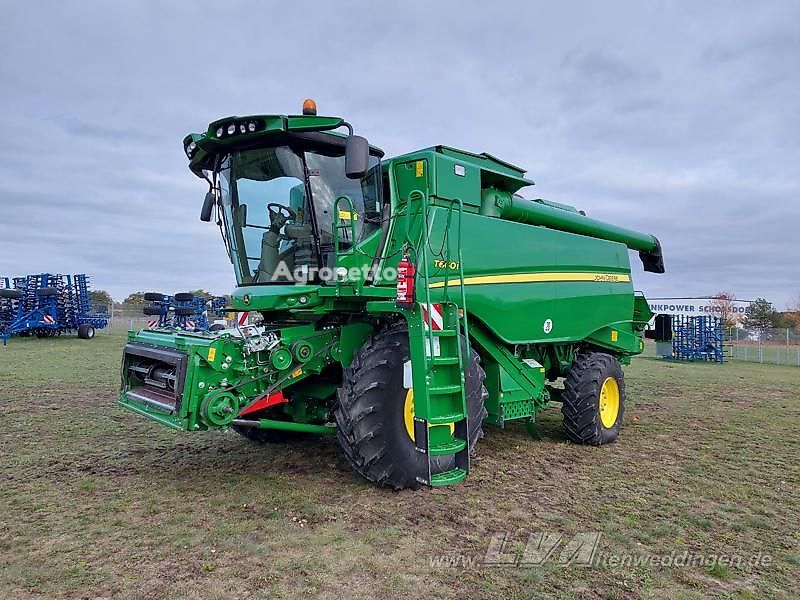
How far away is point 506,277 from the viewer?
223 inches

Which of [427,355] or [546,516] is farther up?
[427,355]

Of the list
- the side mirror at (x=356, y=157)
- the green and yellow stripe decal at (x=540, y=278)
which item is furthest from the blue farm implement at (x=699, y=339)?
the side mirror at (x=356, y=157)

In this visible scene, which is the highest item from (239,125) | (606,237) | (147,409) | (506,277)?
(239,125)

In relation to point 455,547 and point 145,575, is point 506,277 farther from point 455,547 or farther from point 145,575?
point 145,575

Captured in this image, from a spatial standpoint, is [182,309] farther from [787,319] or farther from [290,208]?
[787,319]

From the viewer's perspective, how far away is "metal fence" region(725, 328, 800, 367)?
23391 millimetres

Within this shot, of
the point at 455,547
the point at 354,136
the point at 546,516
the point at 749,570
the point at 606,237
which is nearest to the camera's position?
the point at 749,570

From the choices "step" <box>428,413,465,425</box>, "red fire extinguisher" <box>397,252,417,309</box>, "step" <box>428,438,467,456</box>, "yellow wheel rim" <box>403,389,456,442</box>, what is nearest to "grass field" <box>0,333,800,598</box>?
"step" <box>428,438,467,456</box>

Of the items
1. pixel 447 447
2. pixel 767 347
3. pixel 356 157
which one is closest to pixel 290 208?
pixel 356 157

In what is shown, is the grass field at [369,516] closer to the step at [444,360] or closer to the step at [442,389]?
the step at [442,389]

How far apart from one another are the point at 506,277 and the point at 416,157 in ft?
4.82

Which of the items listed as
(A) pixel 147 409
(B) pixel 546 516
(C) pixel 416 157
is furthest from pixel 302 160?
(B) pixel 546 516

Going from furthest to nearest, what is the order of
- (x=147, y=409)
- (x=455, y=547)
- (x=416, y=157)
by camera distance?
(x=416, y=157), (x=147, y=409), (x=455, y=547)

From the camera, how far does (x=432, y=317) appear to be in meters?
4.54
